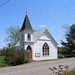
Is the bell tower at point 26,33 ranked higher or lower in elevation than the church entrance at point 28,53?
higher

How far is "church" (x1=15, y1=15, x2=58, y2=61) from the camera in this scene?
4330 cm

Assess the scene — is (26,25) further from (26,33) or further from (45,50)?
(45,50)

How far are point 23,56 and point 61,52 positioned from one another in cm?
2097

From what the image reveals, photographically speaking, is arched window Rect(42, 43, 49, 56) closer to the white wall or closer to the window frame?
the window frame

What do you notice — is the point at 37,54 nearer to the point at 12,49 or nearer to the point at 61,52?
the point at 12,49

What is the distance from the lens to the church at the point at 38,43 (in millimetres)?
43300

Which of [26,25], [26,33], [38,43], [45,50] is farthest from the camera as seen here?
[26,25]

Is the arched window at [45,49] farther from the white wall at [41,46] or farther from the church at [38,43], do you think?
the white wall at [41,46]

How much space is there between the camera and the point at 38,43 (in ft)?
143

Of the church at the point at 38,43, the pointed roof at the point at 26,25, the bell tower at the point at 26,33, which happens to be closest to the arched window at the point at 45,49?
the church at the point at 38,43

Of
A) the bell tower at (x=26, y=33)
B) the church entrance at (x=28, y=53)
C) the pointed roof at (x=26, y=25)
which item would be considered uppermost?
the pointed roof at (x=26, y=25)

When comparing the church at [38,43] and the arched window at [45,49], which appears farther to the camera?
the arched window at [45,49]

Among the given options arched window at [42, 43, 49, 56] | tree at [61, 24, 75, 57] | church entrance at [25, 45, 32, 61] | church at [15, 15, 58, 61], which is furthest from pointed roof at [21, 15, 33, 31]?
tree at [61, 24, 75, 57]

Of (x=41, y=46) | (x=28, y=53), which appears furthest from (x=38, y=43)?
(x=28, y=53)
